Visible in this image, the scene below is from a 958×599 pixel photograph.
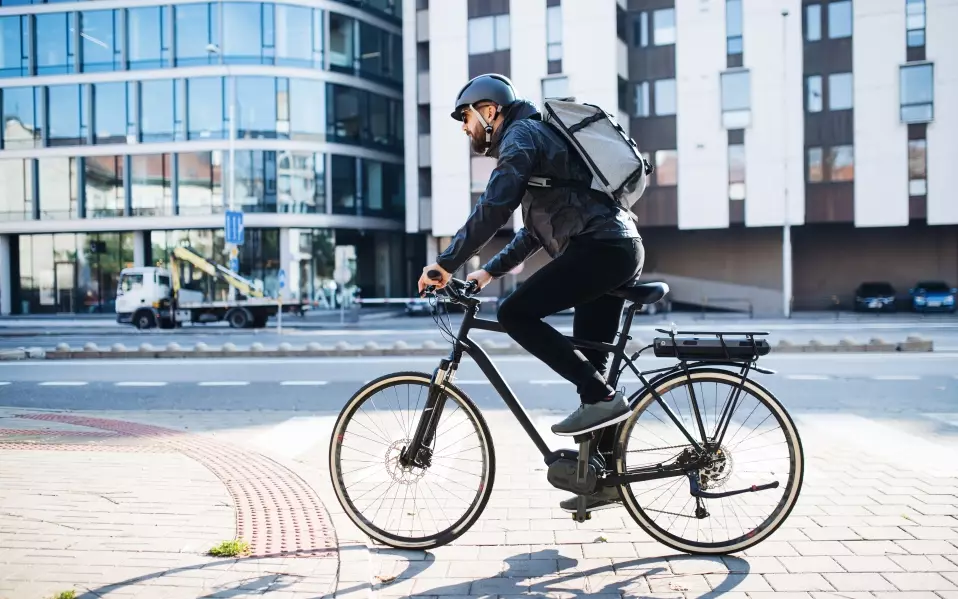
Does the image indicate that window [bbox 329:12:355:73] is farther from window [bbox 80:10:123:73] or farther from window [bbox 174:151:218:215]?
window [bbox 80:10:123:73]

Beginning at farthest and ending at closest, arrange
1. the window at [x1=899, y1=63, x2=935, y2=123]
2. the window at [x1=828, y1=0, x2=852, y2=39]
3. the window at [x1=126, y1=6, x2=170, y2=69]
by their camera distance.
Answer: the window at [x1=126, y1=6, x2=170, y2=69] → the window at [x1=828, y1=0, x2=852, y2=39] → the window at [x1=899, y1=63, x2=935, y2=123]

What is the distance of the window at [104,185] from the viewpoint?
140 ft

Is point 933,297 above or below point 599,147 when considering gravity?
below

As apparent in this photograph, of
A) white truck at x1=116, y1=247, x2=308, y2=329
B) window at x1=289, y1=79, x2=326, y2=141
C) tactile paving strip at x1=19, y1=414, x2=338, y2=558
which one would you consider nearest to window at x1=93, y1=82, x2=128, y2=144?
window at x1=289, y1=79, x2=326, y2=141

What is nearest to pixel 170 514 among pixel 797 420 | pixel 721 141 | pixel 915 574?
pixel 915 574

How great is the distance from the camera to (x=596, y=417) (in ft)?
11.7

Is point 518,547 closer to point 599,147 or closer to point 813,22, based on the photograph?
point 599,147

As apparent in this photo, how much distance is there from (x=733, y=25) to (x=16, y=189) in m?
37.5

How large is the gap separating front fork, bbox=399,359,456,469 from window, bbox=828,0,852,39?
36.7m

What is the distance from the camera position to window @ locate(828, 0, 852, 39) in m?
34.8

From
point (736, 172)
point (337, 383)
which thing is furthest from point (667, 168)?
point (337, 383)

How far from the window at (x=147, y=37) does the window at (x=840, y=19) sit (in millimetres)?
32150

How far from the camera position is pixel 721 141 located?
35.4 m

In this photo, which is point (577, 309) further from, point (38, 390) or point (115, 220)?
point (115, 220)
